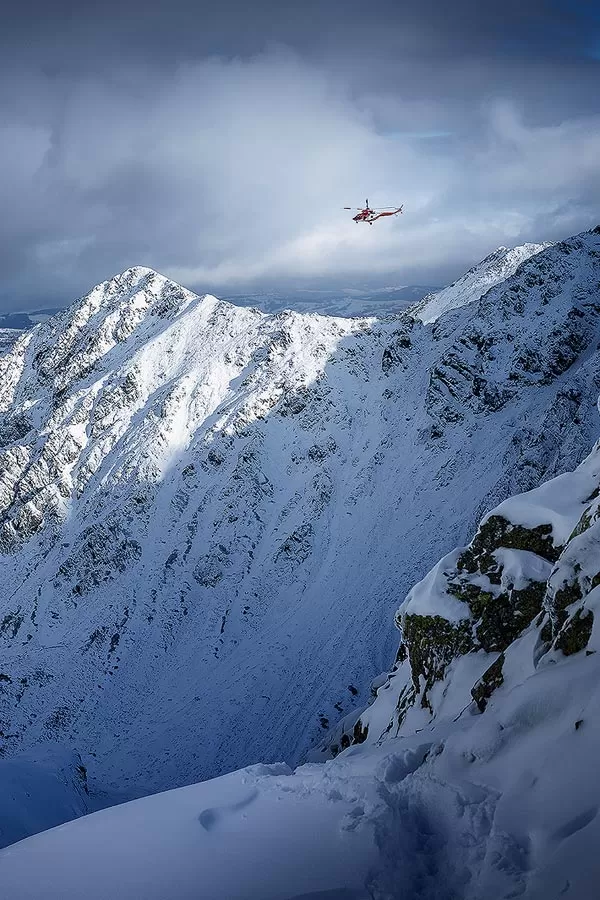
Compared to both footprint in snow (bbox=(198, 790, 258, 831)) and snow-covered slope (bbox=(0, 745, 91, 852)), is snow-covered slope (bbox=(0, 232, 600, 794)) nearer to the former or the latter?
snow-covered slope (bbox=(0, 745, 91, 852))

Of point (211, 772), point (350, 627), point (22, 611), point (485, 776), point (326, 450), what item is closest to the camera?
point (485, 776)

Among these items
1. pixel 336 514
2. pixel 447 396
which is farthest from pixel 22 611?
pixel 447 396

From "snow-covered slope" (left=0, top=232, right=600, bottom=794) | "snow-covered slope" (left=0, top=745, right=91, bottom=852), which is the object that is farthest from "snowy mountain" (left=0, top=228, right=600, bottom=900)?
"snow-covered slope" (left=0, top=232, right=600, bottom=794)

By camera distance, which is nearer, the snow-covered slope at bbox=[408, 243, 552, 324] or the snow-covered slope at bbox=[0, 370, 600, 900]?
the snow-covered slope at bbox=[0, 370, 600, 900]

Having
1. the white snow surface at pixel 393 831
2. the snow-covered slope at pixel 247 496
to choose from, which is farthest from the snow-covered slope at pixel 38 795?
the white snow surface at pixel 393 831

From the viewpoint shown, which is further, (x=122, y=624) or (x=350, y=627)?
(x=122, y=624)

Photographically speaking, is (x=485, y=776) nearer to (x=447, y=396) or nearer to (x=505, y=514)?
(x=505, y=514)

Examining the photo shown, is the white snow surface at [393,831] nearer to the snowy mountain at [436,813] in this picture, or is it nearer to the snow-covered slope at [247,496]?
the snowy mountain at [436,813]
